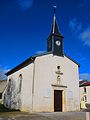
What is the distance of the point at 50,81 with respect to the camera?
14367 millimetres

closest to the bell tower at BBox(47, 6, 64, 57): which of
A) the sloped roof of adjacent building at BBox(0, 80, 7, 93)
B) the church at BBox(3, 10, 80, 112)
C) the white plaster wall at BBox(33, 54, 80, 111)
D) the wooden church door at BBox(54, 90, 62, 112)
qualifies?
the church at BBox(3, 10, 80, 112)

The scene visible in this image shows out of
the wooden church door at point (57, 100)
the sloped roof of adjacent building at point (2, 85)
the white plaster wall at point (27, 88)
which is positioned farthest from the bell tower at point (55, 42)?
the sloped roof of adjacent building at point (2, 85)

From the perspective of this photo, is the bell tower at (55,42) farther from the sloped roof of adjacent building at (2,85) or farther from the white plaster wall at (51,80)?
the sloped roof of adjacent building at (2,85)

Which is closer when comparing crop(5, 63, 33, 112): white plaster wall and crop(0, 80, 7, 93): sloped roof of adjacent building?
crop(5, 63, 33, 112): white plaster wall

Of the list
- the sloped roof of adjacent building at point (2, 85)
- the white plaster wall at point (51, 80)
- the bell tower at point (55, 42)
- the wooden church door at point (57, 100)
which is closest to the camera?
the white plaster wall at point (51, 80)

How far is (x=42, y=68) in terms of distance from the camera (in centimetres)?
1416

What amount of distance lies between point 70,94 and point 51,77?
3037mm

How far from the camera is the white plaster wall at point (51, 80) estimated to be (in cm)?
1337

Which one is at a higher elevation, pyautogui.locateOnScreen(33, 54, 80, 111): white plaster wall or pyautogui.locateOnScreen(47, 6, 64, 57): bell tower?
pyautogui.locateOnScreen(47, 6, 64, 57): bell tower

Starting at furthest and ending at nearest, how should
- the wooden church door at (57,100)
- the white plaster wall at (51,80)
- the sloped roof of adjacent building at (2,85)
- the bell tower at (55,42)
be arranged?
the sloped roof of adjacent building at (2,85)
the bell tower at (55,42)
the wooden church door at (57,100)
the white plaster wall at (51,80)

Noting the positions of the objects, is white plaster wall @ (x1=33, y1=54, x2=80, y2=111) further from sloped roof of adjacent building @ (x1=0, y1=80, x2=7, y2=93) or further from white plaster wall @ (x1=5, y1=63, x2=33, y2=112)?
sloped roof of adjacent building @ (x1=0, y1=80, x2=7, y2=93)

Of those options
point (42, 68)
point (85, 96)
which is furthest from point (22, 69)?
point (85, 96)

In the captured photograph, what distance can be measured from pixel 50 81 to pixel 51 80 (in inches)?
6.7

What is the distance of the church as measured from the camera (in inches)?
528
